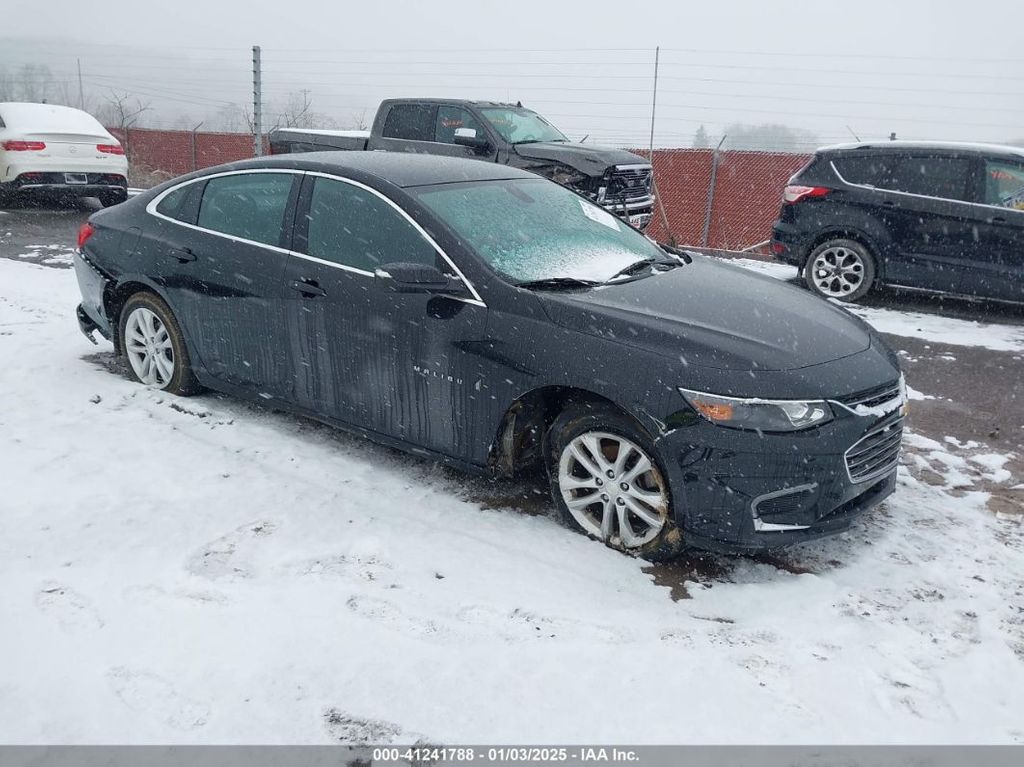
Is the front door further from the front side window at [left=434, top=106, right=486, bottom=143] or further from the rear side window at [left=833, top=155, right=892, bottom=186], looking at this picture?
the front side window at [left=434, top=106, right=486, bottom=143]

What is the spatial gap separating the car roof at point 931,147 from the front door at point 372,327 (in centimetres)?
640

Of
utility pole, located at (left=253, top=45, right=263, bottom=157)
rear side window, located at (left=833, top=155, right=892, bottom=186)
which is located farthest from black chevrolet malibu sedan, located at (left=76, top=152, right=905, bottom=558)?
utility pole, located at (left=253, top=45, right=263, bottom=157)

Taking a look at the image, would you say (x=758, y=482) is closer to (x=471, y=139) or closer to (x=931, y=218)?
(x=931, y=218)

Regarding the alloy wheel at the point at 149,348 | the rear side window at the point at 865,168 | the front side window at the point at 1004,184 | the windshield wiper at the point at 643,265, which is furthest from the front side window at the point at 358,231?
the front side window at the point at 1004,184

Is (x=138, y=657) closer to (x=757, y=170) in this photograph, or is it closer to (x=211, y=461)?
(x=211, y=461)

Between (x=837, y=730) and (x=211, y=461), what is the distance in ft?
10.6

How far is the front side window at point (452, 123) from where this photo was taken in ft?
37.5

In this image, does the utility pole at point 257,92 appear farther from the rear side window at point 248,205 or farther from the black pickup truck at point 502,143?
the rear side window at point 248,205

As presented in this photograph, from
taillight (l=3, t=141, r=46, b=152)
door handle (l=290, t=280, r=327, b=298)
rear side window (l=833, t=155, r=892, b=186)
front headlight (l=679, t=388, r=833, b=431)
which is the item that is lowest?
front headlight (l=679, t=388, r=833, b=431)

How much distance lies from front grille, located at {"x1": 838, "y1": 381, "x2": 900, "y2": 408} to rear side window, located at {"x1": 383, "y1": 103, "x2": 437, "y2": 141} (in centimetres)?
922

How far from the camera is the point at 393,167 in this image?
14.7 feet

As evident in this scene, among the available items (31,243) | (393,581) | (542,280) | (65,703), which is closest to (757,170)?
(31,243)

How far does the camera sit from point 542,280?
389cm

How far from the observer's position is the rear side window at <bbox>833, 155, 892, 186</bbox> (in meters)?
8.66
